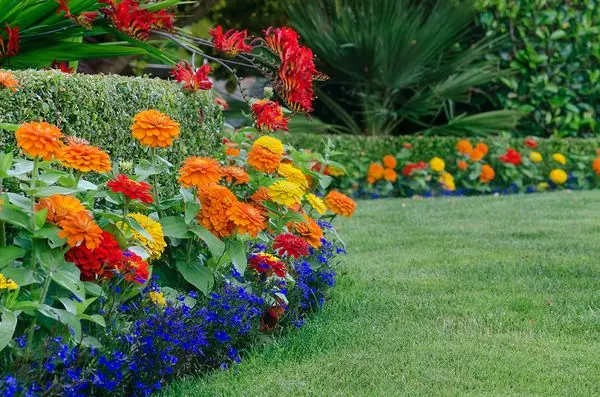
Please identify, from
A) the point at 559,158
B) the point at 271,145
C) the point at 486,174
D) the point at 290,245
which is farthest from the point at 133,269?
the point at 559,158

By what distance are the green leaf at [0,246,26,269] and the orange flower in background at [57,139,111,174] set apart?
287 mm

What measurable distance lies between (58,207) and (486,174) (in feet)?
20.6

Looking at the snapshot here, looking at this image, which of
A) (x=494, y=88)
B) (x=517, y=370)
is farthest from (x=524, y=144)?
(x=517, y=370)

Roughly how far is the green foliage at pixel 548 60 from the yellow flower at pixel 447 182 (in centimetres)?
139

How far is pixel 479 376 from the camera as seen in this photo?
306 cm

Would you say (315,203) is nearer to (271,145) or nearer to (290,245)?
(271,145)

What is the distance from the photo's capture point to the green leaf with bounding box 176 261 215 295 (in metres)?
3.27

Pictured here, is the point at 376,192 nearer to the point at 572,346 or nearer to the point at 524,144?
the point at 524,144

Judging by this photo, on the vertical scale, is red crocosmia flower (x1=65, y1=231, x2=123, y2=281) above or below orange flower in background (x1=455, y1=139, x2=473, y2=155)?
above

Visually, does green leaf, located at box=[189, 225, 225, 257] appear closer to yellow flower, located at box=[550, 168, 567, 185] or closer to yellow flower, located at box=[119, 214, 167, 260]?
yellow flower, located at box=[119, 214, 167, 260]

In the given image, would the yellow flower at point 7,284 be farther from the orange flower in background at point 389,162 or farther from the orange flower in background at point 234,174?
the orange flower in background at point 389,162

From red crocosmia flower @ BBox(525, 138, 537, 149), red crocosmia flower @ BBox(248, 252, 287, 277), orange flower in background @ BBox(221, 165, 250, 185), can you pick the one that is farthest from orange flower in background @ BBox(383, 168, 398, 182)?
orange flower in background @ BBox(221, 165, 250, 185)

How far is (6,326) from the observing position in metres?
2.48

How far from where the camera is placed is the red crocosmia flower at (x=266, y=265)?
11.4 feet
